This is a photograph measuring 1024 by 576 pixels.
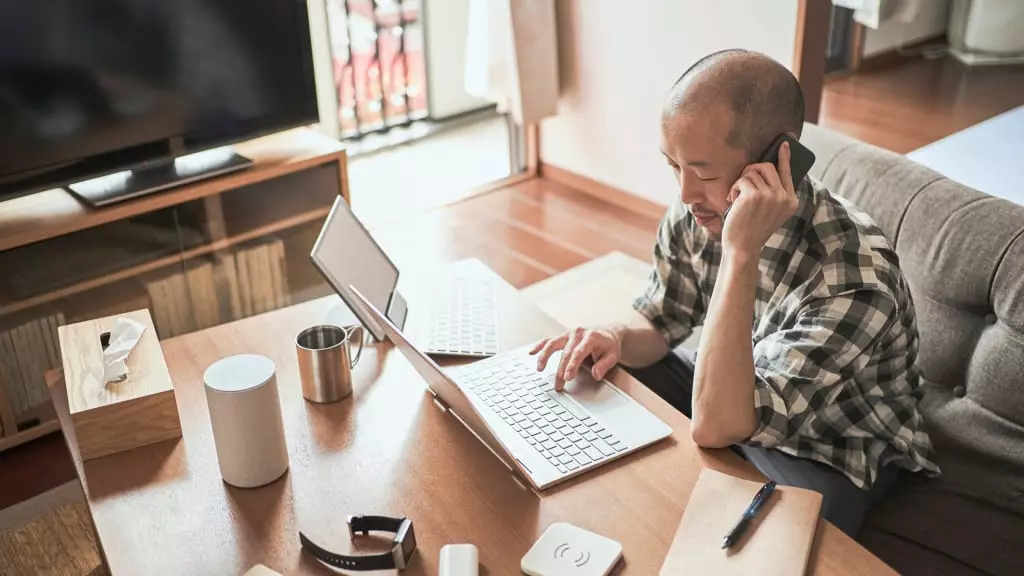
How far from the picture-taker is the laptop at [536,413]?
4.02 ft

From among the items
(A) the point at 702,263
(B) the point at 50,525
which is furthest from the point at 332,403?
(B) the point at 50,525

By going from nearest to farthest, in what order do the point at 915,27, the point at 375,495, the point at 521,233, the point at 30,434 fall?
the point at 375,495 < the point at 30,434 < the point at 915,27 < the point at 521,233

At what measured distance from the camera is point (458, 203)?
371cm

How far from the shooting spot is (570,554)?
3.53ft

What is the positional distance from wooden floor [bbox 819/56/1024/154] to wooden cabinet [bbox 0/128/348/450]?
1.61 m

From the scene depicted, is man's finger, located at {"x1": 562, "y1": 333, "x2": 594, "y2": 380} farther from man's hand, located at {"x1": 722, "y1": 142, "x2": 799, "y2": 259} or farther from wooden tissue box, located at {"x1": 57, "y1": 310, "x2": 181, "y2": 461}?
wooden tissue box, located at {"x1": 57, "y1": 310, "x2": 181, "y2": 461}

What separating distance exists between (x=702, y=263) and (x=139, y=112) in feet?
5.24

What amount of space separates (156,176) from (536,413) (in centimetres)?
161

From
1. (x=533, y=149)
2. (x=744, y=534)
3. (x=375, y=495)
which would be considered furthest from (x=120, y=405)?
(x=533, y=149)

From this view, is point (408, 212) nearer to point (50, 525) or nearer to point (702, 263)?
point (50, 525)

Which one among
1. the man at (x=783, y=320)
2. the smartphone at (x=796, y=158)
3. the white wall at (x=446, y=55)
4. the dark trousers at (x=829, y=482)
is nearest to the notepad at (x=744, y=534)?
the man at (x=783, y=320)

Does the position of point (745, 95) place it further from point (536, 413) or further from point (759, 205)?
point (536, 413)

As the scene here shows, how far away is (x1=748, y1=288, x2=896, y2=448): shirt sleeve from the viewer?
4.30ft

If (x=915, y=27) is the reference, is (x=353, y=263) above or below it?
below
